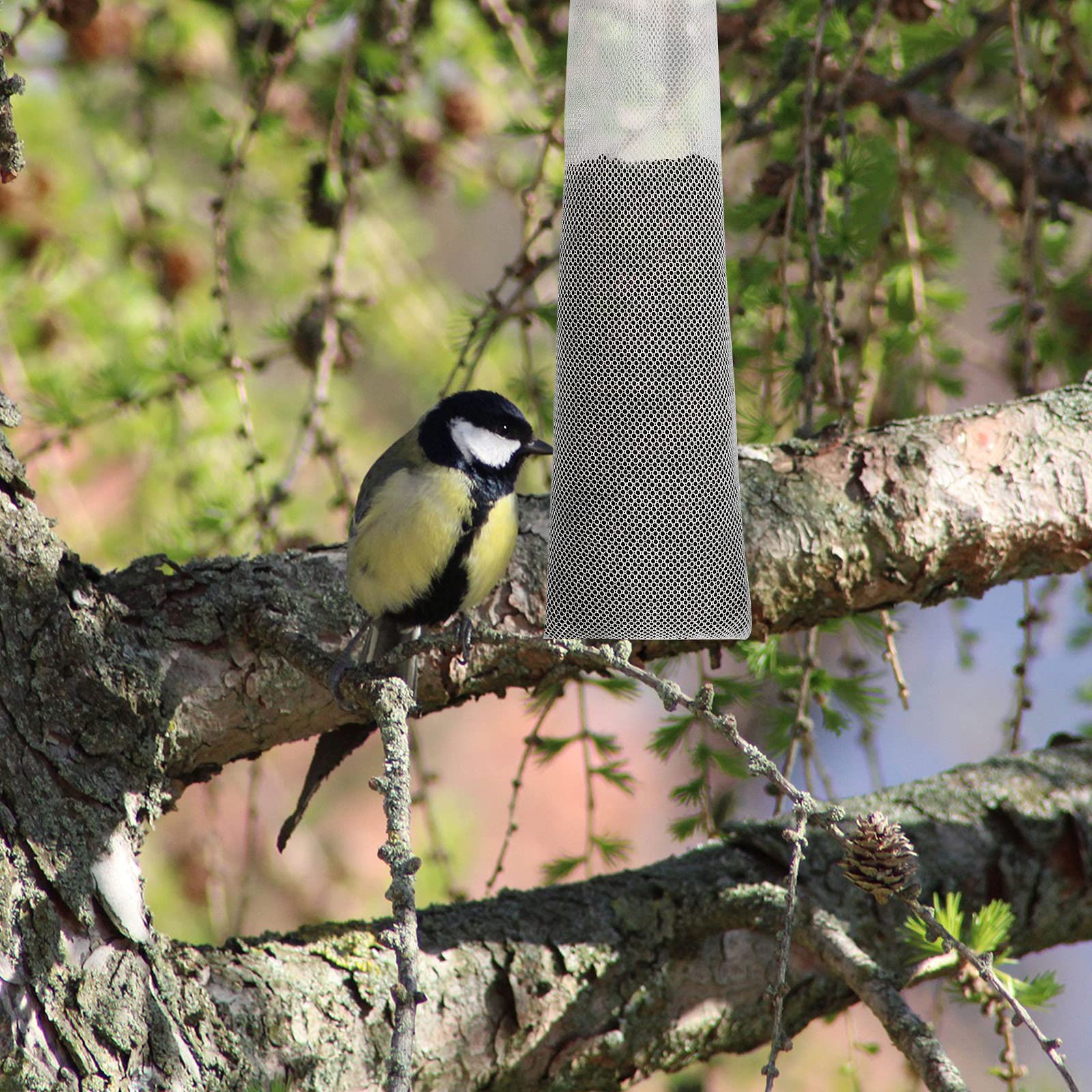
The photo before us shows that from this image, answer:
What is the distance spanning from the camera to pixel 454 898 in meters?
1.97

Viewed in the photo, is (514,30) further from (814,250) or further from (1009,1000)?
(1009,1000)

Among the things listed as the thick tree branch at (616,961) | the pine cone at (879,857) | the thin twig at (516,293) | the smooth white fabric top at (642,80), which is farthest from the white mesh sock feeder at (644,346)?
the thick tree branch at (616,961)

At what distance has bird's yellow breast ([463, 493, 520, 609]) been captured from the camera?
5.32ft

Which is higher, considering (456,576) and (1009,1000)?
(456,576)

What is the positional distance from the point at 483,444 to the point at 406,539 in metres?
0.18

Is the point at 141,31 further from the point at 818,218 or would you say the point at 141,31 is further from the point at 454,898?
the point at 454,898

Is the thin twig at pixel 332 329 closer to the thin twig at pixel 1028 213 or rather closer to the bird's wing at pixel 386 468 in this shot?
the bird's wing at pixel 386 468

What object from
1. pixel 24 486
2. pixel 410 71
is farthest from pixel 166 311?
pixel 24 486

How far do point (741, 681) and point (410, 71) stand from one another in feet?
4.61

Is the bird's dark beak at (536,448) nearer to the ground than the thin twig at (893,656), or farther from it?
farther from it

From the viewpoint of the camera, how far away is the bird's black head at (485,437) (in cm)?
170

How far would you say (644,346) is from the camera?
5.02ft

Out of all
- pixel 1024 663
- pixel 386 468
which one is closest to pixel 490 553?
pixel 386 468

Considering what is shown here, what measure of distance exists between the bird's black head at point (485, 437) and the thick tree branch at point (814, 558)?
88mm
